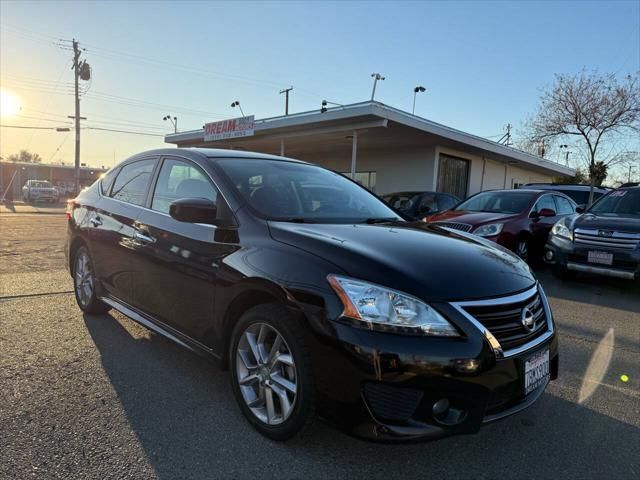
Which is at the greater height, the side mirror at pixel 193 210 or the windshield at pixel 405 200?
the windshield at pixel 405 200

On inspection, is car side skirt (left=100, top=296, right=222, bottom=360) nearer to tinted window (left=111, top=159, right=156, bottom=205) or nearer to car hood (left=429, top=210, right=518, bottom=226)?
tinted window (left=111, top=159, right=156, bottom=205)

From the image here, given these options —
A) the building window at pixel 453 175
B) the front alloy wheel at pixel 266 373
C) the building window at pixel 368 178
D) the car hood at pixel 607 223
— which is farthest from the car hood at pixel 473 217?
the building window at pixel 368 178

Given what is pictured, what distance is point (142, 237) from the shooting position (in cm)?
338

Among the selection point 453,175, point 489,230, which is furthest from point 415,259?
point 453,175

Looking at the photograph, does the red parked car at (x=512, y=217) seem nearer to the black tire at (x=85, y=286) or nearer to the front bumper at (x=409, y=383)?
the black tire at (x=85, y=286)

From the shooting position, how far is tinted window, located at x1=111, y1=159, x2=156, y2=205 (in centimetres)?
372

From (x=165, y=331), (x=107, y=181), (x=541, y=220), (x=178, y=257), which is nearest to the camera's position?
(x=178, y=257)

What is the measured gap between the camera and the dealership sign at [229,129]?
16.3m

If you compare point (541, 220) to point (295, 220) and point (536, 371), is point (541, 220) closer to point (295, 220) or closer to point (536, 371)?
point (536, 371)

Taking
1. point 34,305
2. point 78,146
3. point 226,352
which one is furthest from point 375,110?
point 78,146

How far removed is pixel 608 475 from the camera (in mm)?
2242

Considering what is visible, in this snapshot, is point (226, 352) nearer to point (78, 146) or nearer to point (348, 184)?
point (348, 184)

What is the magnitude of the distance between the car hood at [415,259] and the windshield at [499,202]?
5.70 m

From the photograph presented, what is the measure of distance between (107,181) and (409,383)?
365 centimetres
